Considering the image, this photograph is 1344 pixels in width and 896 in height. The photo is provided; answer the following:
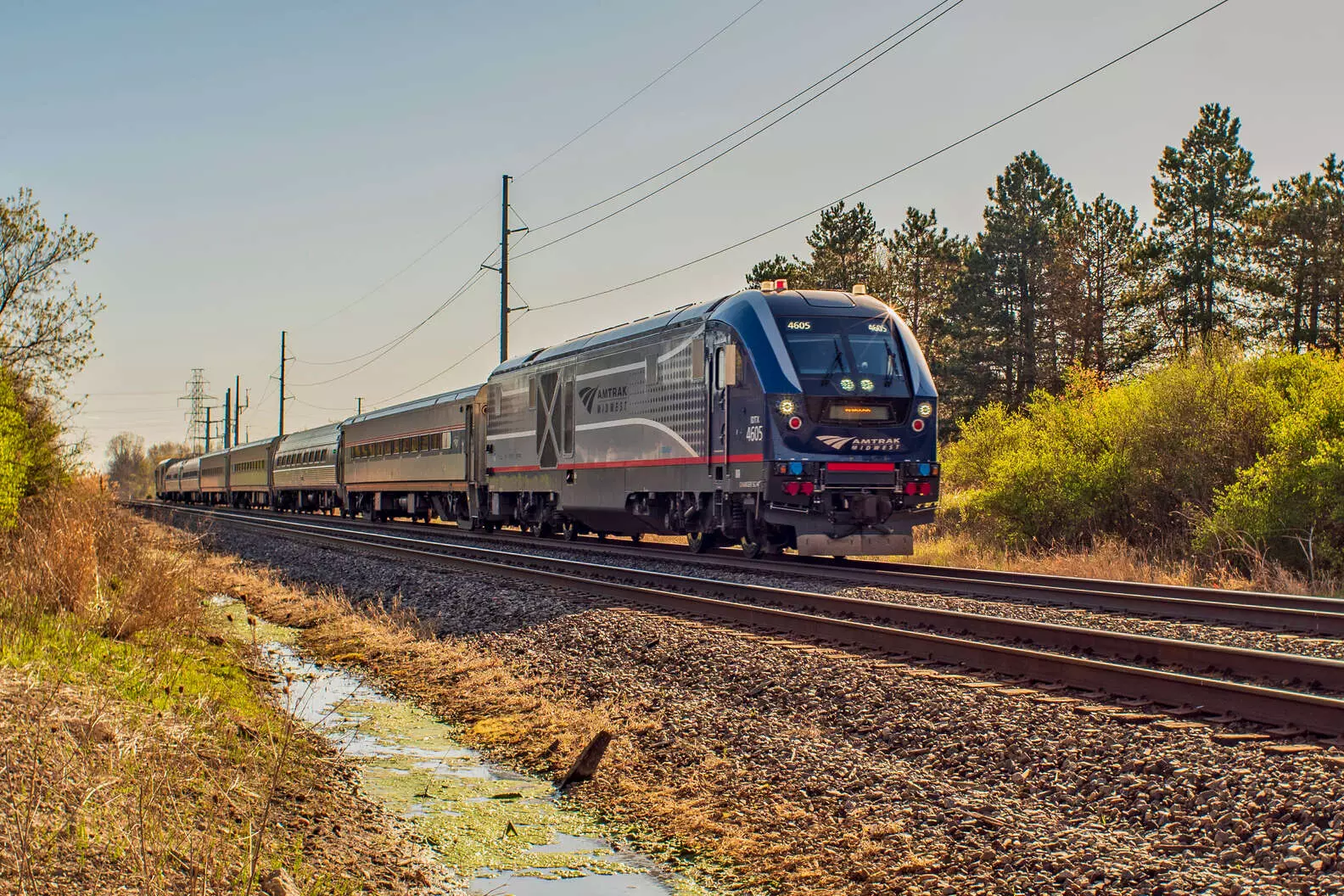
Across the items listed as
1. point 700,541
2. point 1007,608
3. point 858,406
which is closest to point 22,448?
point 700,541

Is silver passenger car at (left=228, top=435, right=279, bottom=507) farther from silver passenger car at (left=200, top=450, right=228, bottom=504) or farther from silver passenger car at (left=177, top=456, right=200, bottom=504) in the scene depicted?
silver passenger car at (left=177, top=456, right=200, bottom=504)

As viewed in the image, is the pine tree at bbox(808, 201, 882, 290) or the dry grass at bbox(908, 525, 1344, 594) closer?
the dry grass at bbox(908, 525, 1344, 594)

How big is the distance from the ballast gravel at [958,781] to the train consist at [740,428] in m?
6.50

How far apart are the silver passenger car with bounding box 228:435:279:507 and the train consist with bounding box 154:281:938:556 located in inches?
1244

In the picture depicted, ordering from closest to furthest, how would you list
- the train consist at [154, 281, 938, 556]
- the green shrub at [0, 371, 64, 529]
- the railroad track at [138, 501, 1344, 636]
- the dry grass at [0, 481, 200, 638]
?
1. the railroad track at [138, 501, 1344, 636]
2. the dry grass at [0, 481, 200, 638]
3. the green shrub at [0, 371, 64, 529]
4. the train consist at [154, 281, 938, 556]

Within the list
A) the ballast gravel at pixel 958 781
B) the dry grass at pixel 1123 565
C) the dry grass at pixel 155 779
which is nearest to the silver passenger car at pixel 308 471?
the dry grass at pixel 1123 565

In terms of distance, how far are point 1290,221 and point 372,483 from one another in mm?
33787

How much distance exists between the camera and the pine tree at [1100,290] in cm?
4791

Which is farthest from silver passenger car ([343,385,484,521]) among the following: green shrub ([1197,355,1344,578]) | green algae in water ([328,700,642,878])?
green algae in water ([328,700,642,878])

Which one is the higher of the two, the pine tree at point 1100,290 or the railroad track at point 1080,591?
the pine tree at point 1100,290

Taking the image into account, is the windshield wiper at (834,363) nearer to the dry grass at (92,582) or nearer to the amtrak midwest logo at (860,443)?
the amtrak midwest logo at (860,443)

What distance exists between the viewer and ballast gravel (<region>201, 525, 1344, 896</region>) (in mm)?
4621

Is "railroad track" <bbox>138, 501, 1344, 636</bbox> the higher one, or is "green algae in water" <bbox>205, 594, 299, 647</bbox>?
"railroad track" <bbox>138, 501, 1344, 636</bbox>

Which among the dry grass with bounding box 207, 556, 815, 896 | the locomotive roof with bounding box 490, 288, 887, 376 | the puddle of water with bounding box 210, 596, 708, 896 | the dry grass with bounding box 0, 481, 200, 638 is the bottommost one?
the puddle of water with bounding box 210, 596, 708, 896
